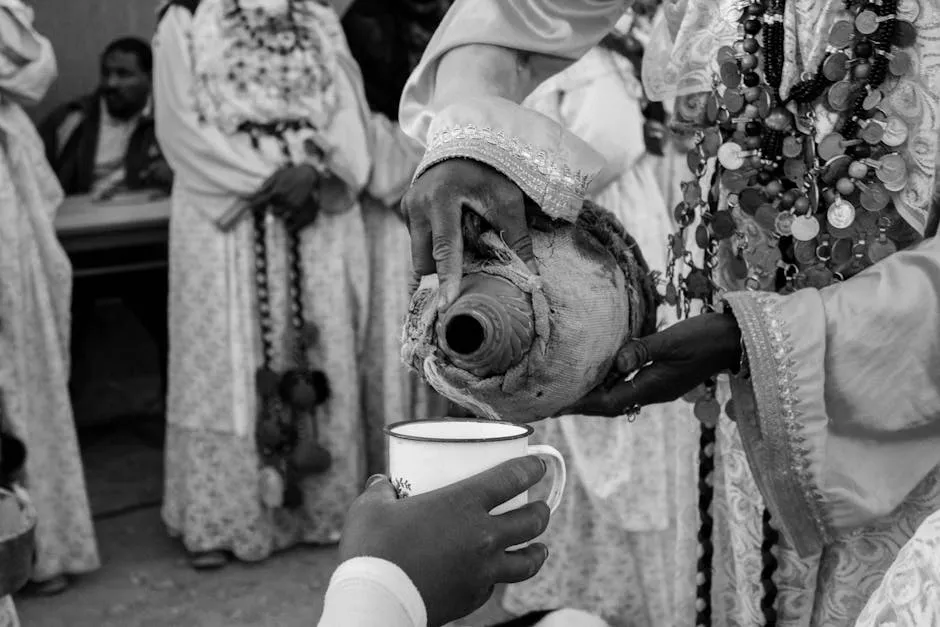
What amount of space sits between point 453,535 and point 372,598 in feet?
0.32

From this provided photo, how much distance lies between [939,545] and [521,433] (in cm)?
39

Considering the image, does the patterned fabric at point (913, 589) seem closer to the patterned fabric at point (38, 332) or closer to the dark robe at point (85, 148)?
the patterned fabric at point (38, 332)

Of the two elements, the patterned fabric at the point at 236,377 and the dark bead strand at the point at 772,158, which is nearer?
the dark bead strand at the point at 772,158

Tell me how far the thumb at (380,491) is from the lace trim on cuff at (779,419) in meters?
0.46

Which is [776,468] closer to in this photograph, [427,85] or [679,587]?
[679,587]

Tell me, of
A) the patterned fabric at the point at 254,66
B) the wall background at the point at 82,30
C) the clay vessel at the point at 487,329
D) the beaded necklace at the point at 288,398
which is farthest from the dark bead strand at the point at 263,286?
the wall background at the point at 82,30

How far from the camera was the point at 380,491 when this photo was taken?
1.02 m

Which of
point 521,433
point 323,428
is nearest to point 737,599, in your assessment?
point 521,433

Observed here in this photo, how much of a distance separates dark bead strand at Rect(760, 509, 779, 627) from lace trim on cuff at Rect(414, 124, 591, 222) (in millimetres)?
556

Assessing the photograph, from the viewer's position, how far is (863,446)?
4.23 feet

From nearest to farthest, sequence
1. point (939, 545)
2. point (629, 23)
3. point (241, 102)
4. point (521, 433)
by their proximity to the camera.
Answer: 1. point (939, 545)
2. point (521, 433)
3. point (629, 23)
4. point (241, 102)

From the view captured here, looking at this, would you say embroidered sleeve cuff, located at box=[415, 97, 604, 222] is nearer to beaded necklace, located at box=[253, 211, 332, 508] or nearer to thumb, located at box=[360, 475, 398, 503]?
thumb, located at box=[360, 475, 398, 503]

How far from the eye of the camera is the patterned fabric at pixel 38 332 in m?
3.86

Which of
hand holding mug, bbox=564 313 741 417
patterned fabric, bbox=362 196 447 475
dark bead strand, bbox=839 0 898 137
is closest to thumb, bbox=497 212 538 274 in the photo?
hand holding mug, bbox=564 313 741 417
